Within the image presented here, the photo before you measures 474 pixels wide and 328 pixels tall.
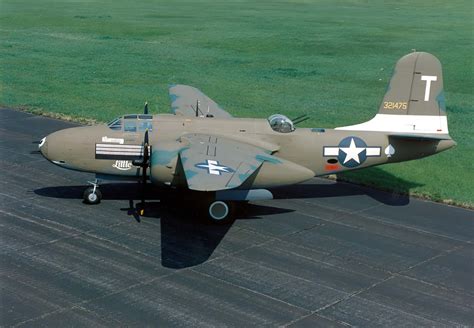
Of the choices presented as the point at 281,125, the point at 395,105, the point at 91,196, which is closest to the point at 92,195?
the point at 91,196

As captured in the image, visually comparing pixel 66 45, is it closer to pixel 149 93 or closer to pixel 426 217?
pixel 149 93

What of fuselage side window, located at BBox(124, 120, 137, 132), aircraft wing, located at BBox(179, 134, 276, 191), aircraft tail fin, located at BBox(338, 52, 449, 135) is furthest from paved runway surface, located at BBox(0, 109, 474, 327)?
aircraft tail fin, located at BBox(338, 52, 449, 135)

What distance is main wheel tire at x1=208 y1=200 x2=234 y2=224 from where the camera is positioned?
2388 cm

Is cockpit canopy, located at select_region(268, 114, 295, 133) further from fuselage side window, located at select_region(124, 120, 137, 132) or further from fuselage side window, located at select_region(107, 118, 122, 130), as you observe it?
fuselage side window, located at select_region(107, 118, 122, 130)

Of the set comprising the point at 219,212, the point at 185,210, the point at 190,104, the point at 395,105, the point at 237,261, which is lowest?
the point at 237,261

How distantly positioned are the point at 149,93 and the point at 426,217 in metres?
26.2

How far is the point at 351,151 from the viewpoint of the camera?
26078mm

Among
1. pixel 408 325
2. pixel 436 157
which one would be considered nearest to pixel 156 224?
pixel 408 325

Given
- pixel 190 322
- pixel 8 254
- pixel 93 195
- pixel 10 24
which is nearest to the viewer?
pixel 190 322

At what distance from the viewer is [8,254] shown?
811 inches

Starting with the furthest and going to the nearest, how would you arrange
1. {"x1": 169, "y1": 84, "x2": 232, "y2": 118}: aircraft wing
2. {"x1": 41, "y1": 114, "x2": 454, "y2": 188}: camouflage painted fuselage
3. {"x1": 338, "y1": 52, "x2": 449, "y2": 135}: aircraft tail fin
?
{"x1": 169, "y1": 84, "x2": 232, "y2": 118}: aircraft wing < {"x1": 338, "y1": 52, "x2": 449, "y2": 135}: aircraft tail fin < {"x1": 41, "y1": 114, "x2": 454, "y2": 188}: camouflage painted fuselage

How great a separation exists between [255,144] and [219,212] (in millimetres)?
3169

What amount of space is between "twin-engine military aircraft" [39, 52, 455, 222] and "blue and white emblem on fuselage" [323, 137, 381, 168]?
0.13 ft

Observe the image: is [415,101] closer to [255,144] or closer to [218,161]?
[255,144]
